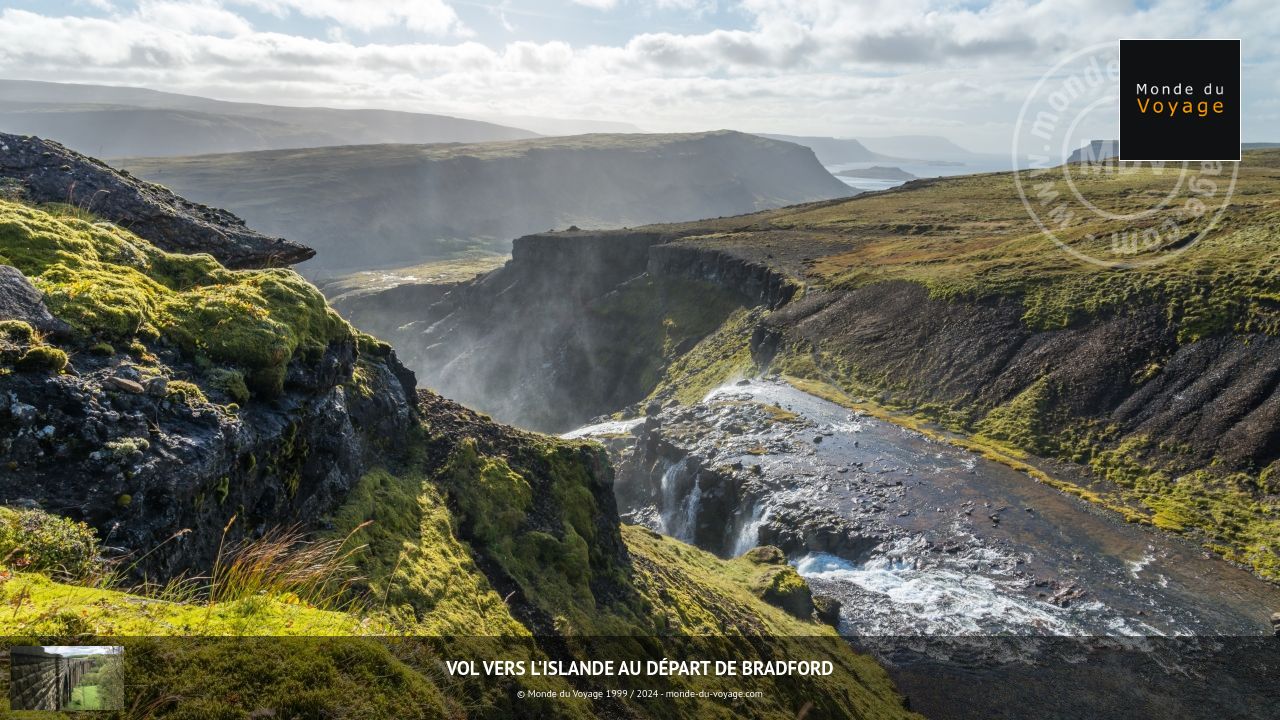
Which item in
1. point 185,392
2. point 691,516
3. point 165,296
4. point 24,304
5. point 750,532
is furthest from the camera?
point 691,516

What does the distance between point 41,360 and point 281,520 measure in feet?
11.0

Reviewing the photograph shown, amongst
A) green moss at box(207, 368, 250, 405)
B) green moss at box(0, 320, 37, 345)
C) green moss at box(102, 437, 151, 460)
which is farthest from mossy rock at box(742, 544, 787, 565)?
green moss at box(0, 320, 37, 345)

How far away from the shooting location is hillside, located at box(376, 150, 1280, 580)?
33125 mm

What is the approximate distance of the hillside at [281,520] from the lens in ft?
15.6

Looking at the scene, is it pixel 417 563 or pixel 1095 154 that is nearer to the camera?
pixel 417 563

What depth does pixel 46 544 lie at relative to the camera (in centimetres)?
534

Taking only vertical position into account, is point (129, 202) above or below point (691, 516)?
above

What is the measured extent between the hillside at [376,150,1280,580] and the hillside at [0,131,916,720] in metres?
27.8

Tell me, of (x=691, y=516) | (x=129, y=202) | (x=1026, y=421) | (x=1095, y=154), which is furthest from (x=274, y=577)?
(x=1095, y=154)

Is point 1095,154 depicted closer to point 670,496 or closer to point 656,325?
point 656,325

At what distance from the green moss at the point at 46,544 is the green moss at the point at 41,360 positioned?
1.84 m

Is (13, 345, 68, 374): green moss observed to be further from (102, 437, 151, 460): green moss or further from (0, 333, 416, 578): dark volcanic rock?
(102, 437, 151, 460): green moss

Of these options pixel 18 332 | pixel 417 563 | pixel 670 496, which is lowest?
pixel 670 496

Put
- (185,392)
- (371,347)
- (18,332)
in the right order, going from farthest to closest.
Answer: (371,347)
(185,392)
(18,332)
